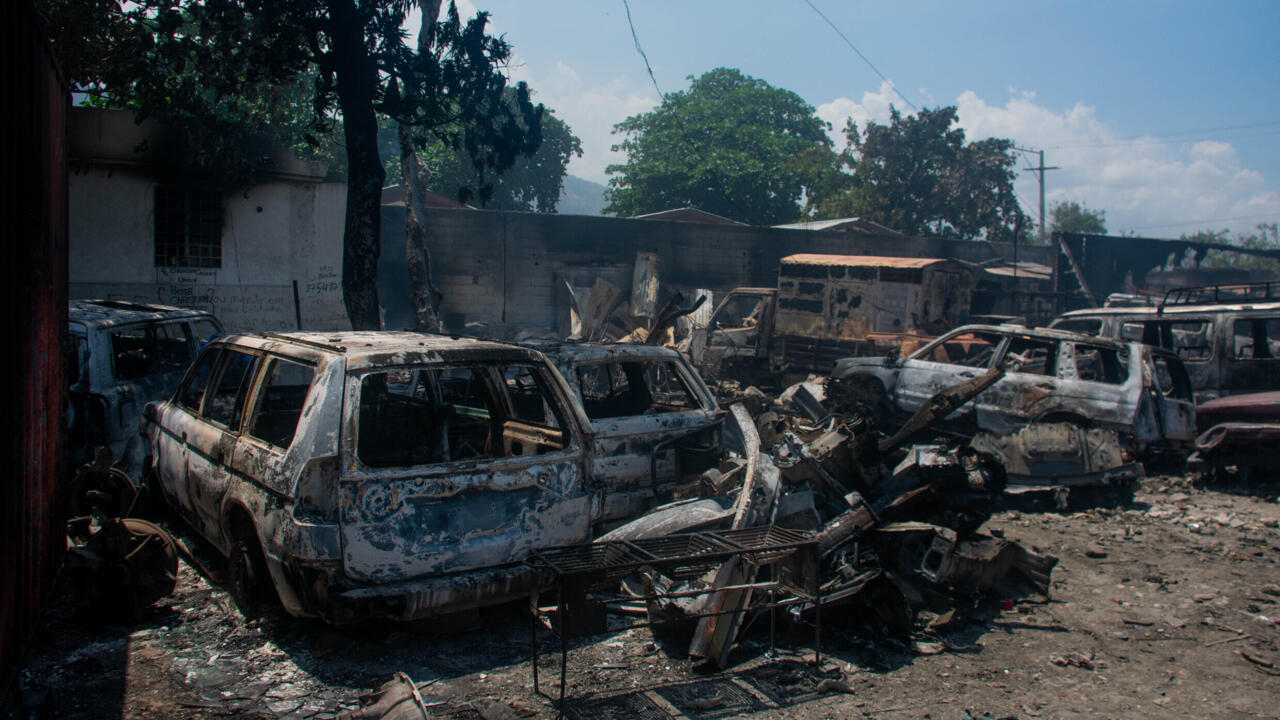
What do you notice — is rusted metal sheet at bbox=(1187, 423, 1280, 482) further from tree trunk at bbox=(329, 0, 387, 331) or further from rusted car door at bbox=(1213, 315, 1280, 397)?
tree trunk at bbox=(329, 0, 387, 331)

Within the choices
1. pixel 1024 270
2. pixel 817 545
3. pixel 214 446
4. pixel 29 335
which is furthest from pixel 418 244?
pixel 1024 270

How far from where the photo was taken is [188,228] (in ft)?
42.7

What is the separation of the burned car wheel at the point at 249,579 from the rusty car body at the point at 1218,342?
8.97 meters

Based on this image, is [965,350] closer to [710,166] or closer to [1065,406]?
[1065,406]

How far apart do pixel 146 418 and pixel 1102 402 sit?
8.10m

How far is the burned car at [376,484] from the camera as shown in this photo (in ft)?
11.4

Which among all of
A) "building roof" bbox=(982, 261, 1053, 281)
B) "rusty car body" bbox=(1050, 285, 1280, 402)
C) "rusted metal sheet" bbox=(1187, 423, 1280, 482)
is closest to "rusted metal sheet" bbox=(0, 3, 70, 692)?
"rusted metal sheet" bbox=(1187, 423, 1280, 482)

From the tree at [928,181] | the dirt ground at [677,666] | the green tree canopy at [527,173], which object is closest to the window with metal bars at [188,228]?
the dirt ground at [677,666]

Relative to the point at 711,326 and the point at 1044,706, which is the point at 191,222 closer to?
the point at 711,326

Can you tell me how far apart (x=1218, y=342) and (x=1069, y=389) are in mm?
2705

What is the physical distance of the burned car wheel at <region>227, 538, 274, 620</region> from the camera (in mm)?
3840

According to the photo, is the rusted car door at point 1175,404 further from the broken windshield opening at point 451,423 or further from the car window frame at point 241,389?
the car window frame at point 241,389

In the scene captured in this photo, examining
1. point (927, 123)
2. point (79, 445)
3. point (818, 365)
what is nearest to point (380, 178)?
point (79, 445)

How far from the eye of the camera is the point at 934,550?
14.9 feet
